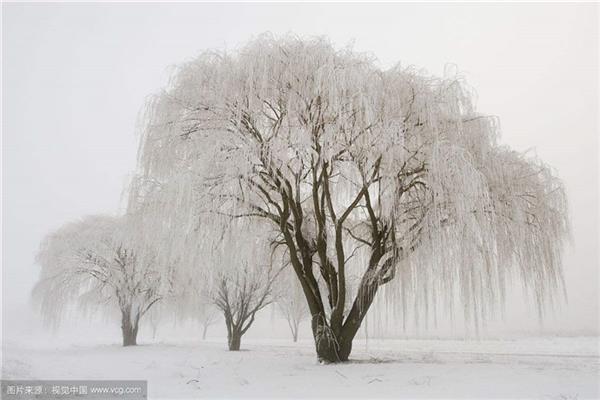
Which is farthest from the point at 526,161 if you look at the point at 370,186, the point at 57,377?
the point at 57,377

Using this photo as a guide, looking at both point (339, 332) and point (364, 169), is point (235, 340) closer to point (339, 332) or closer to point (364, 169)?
point (339, 332)

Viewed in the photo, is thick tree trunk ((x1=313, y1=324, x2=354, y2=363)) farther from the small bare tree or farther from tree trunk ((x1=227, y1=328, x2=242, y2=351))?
tree trunk ((x1=227, y1=328, x2=242, y2=351))

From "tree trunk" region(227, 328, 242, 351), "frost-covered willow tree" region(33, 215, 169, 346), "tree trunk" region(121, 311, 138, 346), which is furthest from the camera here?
"tree trunk" region(121, 311, 138, 346)

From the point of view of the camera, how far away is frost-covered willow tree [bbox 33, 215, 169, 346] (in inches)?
780

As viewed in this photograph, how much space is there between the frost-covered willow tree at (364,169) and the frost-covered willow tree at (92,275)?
451 inches

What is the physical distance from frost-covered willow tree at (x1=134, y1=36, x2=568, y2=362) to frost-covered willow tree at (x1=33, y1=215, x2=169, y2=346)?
11453 millimetres

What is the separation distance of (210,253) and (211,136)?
2463 mm

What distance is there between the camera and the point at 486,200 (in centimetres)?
878

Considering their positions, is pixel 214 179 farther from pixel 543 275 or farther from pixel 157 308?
pixel 157 308

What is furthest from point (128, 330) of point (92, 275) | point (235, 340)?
point (235, 340)

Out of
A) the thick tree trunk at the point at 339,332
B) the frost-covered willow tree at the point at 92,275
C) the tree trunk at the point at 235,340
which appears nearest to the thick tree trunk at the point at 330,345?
the thick tree trunk at the point at 339,332

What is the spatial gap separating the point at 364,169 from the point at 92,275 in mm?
15783

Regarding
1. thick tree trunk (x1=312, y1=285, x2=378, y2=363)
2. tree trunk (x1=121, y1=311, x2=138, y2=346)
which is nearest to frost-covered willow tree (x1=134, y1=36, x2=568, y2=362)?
thick tree trunk (x1=312, y1=285, x2=378, y2=363)

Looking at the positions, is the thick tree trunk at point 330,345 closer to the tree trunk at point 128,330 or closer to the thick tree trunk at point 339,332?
the thick tree trunk at point 339,332
